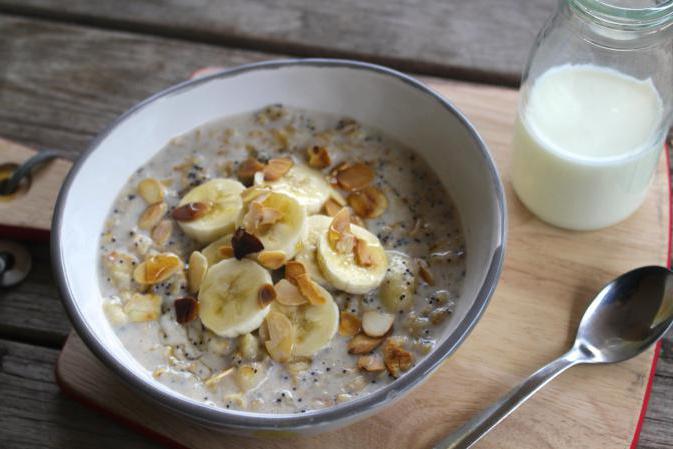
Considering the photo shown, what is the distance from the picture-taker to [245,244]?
1060 mm

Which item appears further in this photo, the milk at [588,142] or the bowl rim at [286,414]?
the milk at [588,142]

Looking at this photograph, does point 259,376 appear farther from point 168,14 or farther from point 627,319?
point 168,14

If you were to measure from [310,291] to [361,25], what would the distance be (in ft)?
2.44

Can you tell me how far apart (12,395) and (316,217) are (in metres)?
0.48

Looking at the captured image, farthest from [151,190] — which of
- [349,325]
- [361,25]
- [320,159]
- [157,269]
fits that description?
[361,25]

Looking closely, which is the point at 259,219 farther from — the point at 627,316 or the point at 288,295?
the point at 627,316

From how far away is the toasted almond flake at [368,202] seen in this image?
3.88 ft

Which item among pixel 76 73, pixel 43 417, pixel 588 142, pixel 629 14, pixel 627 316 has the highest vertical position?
pixel 629 14

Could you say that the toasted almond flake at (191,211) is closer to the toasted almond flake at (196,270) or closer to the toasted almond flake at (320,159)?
the toasted almond flake at (196,270)

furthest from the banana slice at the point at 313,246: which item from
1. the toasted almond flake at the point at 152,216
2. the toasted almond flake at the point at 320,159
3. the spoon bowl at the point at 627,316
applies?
the spoon bowl at the point at 627,316

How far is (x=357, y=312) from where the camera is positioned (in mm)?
1077

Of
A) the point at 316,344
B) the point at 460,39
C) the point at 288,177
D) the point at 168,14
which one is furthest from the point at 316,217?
the point at 168,14

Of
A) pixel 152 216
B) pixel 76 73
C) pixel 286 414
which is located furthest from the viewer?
pixel 76 73

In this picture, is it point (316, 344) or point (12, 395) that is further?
point (12, 395)
